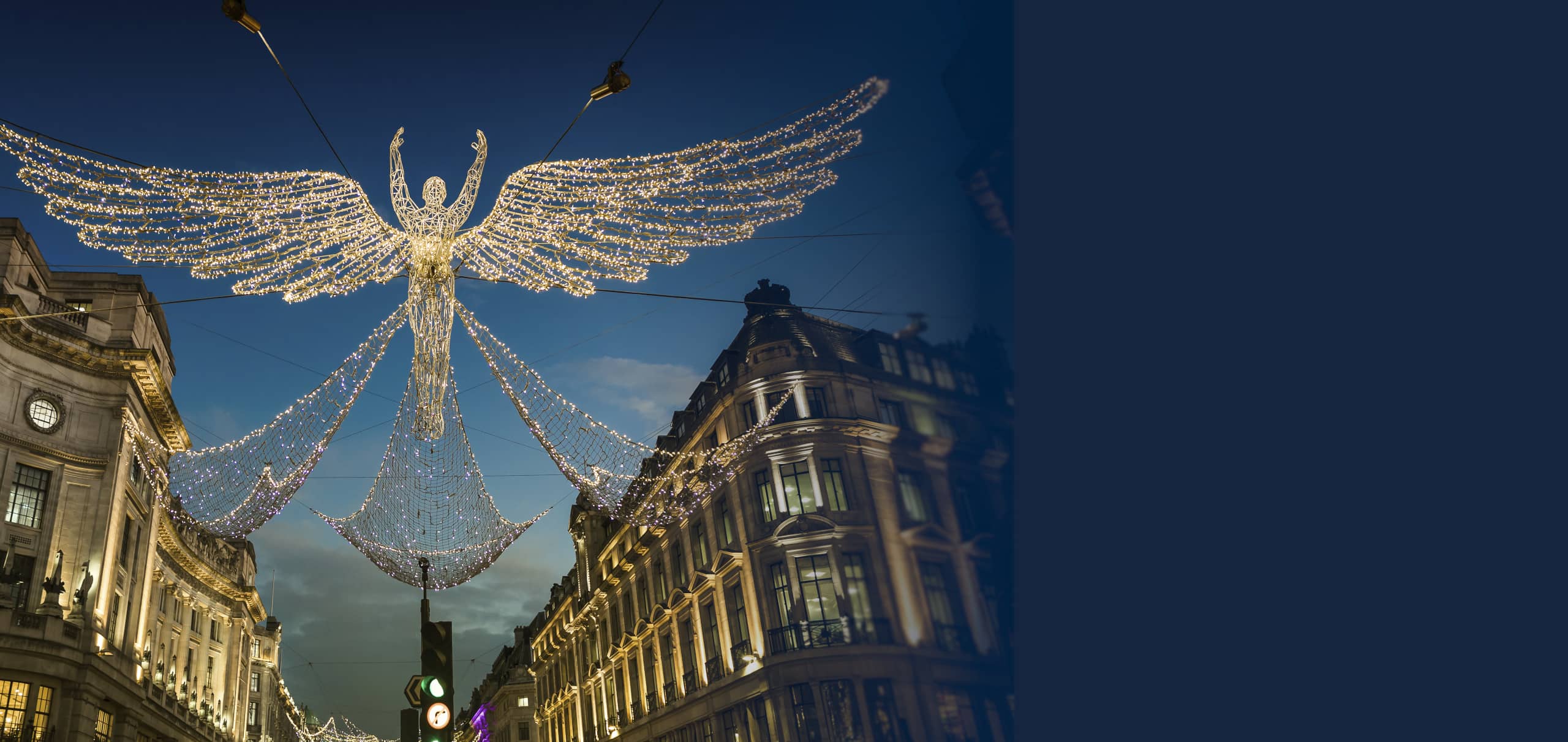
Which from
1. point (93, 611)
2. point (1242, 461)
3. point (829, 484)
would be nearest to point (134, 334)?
point (93, 611)

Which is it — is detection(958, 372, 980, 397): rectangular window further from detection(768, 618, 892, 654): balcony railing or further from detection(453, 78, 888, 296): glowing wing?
detection(453, 78, 888, 296): glowing wing

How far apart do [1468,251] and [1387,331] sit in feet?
0.93

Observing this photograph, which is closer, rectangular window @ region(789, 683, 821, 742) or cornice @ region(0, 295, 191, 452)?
rectangular window @ region(789, 683, 821, 742)

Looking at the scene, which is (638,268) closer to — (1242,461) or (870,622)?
(870,622)

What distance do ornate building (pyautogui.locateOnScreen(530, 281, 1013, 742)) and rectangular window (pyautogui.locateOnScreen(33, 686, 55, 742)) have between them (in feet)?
75.3

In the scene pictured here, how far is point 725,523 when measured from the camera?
8.47m

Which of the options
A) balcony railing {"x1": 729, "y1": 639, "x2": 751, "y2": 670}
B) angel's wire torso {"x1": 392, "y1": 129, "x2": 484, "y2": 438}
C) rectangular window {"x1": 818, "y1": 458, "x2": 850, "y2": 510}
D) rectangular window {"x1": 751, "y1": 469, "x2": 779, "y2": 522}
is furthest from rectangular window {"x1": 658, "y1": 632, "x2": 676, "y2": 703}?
rectangular window {"x1": 818, "y1": 458, "x2": 850, "y2": 510}

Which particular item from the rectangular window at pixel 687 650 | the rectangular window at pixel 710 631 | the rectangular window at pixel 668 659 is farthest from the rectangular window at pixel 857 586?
the rectangular window at pixel 668 659

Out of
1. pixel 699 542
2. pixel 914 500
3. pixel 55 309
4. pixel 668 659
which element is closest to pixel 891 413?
pixel 914 500

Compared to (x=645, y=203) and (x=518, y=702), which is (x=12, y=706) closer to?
(x=645, y=203)

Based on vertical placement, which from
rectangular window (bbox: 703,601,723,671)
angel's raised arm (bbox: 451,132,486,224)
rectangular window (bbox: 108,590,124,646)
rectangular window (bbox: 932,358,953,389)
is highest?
rectangular window (bbox: 108,590,124,646)

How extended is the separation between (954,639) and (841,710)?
3.76 ft

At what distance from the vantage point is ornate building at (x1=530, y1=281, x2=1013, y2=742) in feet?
9.25

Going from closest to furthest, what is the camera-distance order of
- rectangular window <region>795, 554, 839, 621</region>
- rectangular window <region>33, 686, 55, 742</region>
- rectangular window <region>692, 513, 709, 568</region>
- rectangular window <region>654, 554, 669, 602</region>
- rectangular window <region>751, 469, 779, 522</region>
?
rectangular window <region>795, 554, 839, 621</region>
rectangular window <region>751, 469, 779, 522</region>
rectangular window <region>692, 513, 709, 568</region>
rectangular window <region>654, 554, 669, 602</region>
rectangular window <region>33, 686, 55, 742</region>
